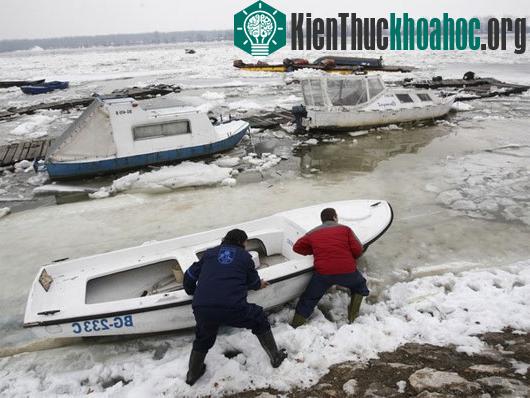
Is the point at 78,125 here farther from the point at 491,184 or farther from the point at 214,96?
the point at 214,96

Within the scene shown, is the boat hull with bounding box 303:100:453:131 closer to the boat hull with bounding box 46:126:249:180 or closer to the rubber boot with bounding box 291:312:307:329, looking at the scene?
the boat hull with bounding box 46:126:249:180

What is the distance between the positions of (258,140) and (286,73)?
22.7 meters

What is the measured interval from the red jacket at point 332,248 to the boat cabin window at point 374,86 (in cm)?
1093

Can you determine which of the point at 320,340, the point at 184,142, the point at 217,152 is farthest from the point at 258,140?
the point at 320,340

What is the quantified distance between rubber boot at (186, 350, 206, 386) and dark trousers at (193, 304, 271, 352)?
54 mm

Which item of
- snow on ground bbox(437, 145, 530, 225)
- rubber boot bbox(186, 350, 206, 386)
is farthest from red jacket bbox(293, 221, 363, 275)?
snow on ground bbox(437, 145, 530, 225)

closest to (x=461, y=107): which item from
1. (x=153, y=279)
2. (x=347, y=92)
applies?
(x=347, y=92)

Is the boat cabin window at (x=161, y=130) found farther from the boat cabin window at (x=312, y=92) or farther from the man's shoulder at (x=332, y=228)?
the man's shoulder at (x=332, y=228)

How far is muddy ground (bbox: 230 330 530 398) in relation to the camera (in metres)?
3.33

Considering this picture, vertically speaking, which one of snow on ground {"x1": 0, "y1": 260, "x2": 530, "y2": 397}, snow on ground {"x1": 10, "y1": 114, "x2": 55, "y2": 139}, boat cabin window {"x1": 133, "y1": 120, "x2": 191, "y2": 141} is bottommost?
snow on ground {"x1": 0, "y1": 260, "x2": 530, "y2": 397}

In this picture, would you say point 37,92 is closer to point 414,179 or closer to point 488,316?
point 414,179

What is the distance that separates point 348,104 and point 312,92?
147 centimetres

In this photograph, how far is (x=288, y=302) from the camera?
17.5 feet

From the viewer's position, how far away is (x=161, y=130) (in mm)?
11219
